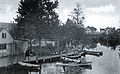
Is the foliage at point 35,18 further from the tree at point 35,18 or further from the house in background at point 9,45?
the house in background at point 9,45

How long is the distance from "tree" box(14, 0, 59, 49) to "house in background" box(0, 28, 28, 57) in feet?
14.6

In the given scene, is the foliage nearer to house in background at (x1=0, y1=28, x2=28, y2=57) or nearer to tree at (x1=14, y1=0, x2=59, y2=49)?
tree at (x1=14, y1=0, x2=59, y2=49)

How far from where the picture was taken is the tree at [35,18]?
62338mm

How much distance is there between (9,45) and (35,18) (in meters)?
11.3

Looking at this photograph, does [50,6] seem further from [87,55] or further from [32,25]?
[87,55]

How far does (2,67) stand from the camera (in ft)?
146

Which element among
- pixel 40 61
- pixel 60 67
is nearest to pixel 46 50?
pixel 40 61

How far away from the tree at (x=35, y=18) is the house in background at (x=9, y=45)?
4456 millimetres

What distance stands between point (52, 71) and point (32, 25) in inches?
712

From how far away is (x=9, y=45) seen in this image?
58.5 metres

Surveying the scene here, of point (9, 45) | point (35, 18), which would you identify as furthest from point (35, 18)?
point (9, 45)

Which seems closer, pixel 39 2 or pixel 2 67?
pixel 2 67

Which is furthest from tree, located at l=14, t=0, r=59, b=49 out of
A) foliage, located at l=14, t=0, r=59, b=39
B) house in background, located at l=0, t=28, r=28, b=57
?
house in background, located at l=0, t=28, r=28, b=57

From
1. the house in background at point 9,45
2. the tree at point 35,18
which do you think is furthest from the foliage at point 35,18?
the house in background at point 9,45
